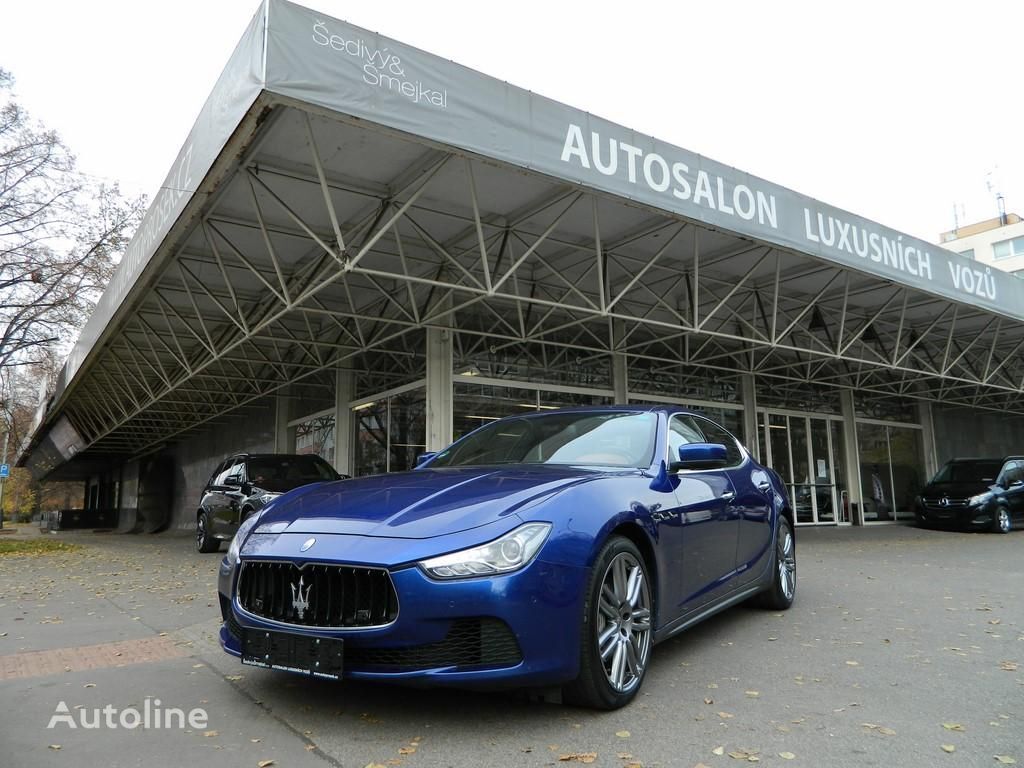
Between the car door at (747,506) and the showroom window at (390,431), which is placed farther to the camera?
the showroom window at (390,431)

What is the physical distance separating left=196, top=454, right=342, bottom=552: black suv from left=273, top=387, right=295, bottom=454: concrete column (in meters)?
7.57

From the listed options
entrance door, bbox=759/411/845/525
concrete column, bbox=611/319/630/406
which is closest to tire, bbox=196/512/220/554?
concrete column, bbox=611/319/630/406

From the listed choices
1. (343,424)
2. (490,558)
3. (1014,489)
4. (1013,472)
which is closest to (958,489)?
(1014,489)

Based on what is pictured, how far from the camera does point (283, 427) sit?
68.9 feet

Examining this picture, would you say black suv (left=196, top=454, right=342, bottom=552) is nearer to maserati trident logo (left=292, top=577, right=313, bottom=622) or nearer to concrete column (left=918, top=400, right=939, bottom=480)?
maserati trident logo (left=292, top=577, right=313, bottom=622)

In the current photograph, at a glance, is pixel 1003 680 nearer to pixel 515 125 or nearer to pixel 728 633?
pixel 728 633

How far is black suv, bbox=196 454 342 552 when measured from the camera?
11.8 m

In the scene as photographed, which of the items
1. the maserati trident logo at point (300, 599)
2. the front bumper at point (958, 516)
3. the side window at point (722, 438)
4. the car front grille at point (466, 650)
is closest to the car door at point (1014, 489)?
the front bumper at point (958, 516)

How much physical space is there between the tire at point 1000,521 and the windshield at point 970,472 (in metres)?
0.66

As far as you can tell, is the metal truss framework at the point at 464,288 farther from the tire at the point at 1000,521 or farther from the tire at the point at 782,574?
the tire at the point at 782,574

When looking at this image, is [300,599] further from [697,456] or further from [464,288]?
[464,288]

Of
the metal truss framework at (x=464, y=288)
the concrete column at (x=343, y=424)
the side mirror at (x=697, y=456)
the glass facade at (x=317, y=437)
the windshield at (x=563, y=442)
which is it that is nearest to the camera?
the side mirror at (x=697, y=456)

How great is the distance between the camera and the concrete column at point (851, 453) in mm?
20891

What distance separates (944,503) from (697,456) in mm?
14793
